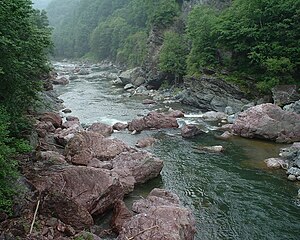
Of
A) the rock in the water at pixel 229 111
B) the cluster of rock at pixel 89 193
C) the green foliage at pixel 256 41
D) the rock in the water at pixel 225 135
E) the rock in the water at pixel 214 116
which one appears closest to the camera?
the cluster of rock at pixel 89 193

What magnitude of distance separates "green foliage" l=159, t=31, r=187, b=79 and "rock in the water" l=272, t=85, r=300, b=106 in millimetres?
19647

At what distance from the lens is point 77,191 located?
1366 cm

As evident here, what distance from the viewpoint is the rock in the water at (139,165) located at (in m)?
18.3

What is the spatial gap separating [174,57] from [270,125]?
26.8 m

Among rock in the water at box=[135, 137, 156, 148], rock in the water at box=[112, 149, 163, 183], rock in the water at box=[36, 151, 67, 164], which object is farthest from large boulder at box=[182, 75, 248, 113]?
rock in the water at box=[36, 151, 67, 164]

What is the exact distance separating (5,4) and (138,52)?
63.2 metres

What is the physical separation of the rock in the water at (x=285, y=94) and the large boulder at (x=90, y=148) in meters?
17.4

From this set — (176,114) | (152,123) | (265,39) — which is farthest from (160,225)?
(265,39)

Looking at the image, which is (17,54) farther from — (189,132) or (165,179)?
(189,132)

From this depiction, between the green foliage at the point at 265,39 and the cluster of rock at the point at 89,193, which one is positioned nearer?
the cluster of rock at the point at 89,193

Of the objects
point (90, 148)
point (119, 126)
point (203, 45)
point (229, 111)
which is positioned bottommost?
point (229, 111)

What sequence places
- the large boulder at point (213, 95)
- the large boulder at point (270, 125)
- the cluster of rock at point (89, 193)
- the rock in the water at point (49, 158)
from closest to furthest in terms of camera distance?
the cluster of rock at point (89, 193) < the rock in the water at point (49, 158) < the large boulder at point (270, 125) < the large boulder at point (213, 95)

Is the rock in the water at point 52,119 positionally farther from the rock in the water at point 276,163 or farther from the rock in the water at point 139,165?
the rock in the water at point 276,163

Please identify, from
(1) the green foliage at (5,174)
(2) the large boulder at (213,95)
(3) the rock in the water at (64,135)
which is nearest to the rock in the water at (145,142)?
(3) the rock in the water at (64,135)
